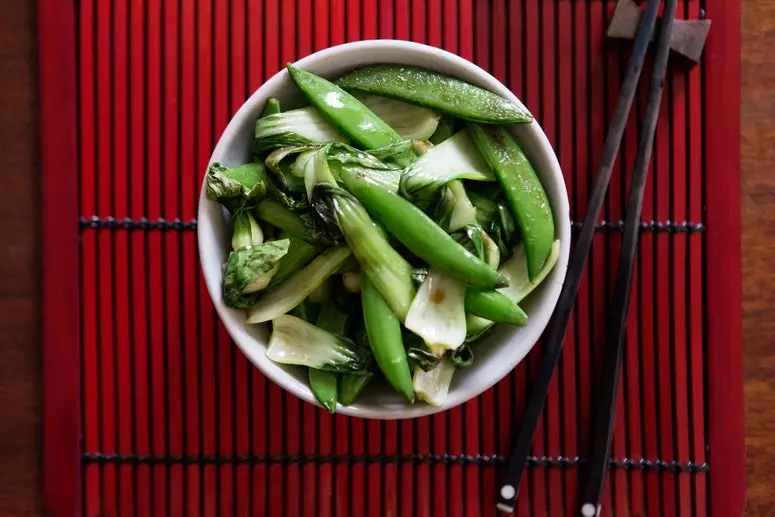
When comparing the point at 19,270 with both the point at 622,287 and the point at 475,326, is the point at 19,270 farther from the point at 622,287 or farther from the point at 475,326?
the point at 622,287

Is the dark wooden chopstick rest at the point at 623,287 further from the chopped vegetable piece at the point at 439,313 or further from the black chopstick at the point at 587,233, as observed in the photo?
the chopped vegetable piece at the point at 439,313

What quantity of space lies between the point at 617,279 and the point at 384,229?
0.91ft

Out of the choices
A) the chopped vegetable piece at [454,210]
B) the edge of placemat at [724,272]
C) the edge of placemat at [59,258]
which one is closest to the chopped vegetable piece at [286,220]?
the chopped vegetable piece at [454,210]

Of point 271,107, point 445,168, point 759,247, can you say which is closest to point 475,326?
point 445,168

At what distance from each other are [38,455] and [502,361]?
0.50 metres

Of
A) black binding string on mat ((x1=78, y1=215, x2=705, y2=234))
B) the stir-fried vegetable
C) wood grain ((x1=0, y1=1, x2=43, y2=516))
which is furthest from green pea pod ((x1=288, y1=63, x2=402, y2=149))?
wood grain ((x1=0, y1=1, x2=43, y2=516))

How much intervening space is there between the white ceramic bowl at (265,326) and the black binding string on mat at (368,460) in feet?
0.49

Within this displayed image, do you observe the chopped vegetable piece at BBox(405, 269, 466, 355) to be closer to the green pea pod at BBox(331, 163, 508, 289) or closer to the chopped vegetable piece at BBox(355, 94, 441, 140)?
the green pea pod at BBox(331, 163, 508, 289)

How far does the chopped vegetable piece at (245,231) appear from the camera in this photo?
0.63 metres

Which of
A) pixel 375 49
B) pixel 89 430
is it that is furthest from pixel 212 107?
pixel 89 430

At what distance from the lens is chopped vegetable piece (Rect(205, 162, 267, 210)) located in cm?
62

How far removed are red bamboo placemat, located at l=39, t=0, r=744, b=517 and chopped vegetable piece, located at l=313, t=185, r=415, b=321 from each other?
22cm

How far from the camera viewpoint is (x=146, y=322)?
2.55 feet

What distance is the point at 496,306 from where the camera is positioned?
2.02 feet
